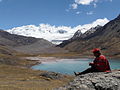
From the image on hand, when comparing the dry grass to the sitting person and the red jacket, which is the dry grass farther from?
the red jacket

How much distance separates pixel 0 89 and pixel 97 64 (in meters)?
14.7

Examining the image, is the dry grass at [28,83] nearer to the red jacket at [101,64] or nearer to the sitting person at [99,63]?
the sitting person at [99,63]

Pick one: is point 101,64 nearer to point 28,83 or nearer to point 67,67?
point 28,83

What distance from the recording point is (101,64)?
629 inches

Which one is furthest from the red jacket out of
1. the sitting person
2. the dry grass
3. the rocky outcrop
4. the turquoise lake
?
the turquoise lake

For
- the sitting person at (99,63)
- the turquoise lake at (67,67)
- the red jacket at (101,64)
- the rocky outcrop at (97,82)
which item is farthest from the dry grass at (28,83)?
the turquoise lake at (67,67)

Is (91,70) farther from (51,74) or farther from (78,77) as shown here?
(51,74)

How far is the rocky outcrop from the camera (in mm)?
14797

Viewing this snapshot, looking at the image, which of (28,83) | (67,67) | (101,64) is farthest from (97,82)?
(67,67)

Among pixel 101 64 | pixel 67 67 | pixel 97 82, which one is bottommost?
pixel 67 67

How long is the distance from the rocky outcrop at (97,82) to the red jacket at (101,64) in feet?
1.57

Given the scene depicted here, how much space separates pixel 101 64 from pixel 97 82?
143 centimetres

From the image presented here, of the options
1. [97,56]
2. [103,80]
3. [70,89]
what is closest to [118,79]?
[103,80]

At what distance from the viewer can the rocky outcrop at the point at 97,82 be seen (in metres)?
14.8
